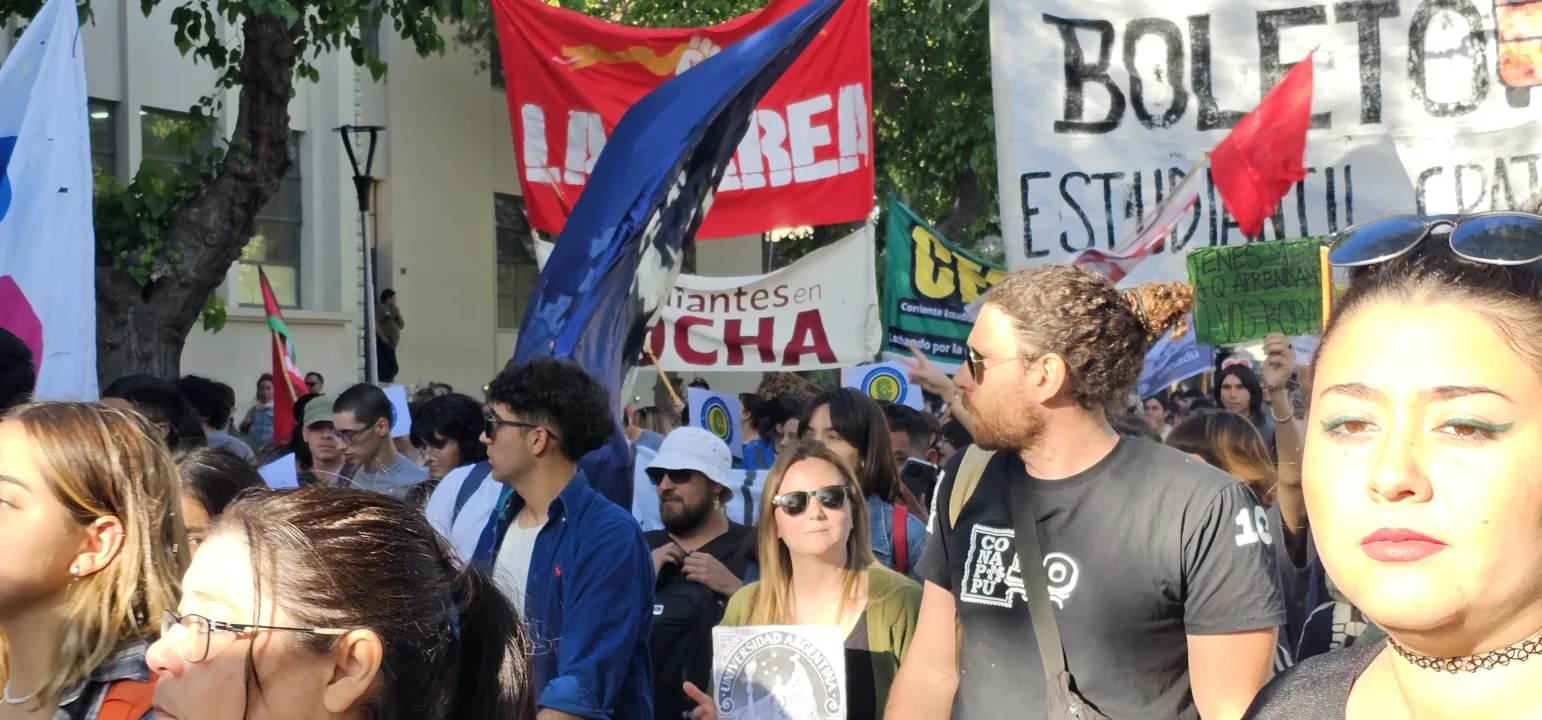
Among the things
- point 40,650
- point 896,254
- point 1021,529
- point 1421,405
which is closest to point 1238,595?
point 1021,529

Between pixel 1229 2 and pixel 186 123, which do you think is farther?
pixel 186 123

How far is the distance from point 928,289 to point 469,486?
604 centimetres

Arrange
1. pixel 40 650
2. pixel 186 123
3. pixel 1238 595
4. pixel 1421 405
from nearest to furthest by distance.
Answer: pixel 1421 405
pixel 40 650
pixel 1238 595
pixel 186 123

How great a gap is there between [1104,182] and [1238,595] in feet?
14.2

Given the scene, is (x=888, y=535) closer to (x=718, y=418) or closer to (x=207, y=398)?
(x=207, y=398)

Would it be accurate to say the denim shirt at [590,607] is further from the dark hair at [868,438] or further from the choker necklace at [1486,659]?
the choker necklace at [1486,659]

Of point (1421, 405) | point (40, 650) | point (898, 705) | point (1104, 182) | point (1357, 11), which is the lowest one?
point (898, 705)

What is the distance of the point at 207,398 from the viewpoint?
8.12 meters

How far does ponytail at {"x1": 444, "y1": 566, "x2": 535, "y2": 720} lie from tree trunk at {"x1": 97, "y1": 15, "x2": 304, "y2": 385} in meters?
7.65

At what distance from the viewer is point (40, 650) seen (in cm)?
287

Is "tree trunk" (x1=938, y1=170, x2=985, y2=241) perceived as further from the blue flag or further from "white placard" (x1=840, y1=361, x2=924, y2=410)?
the blue flag

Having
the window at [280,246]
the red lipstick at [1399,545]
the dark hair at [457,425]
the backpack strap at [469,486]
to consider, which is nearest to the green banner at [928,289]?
the dark hair at [457,425]

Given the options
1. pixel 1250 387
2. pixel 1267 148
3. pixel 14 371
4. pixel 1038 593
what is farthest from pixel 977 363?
pixel 1250 387

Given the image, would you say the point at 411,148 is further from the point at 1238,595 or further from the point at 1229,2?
the point at 1238,595
